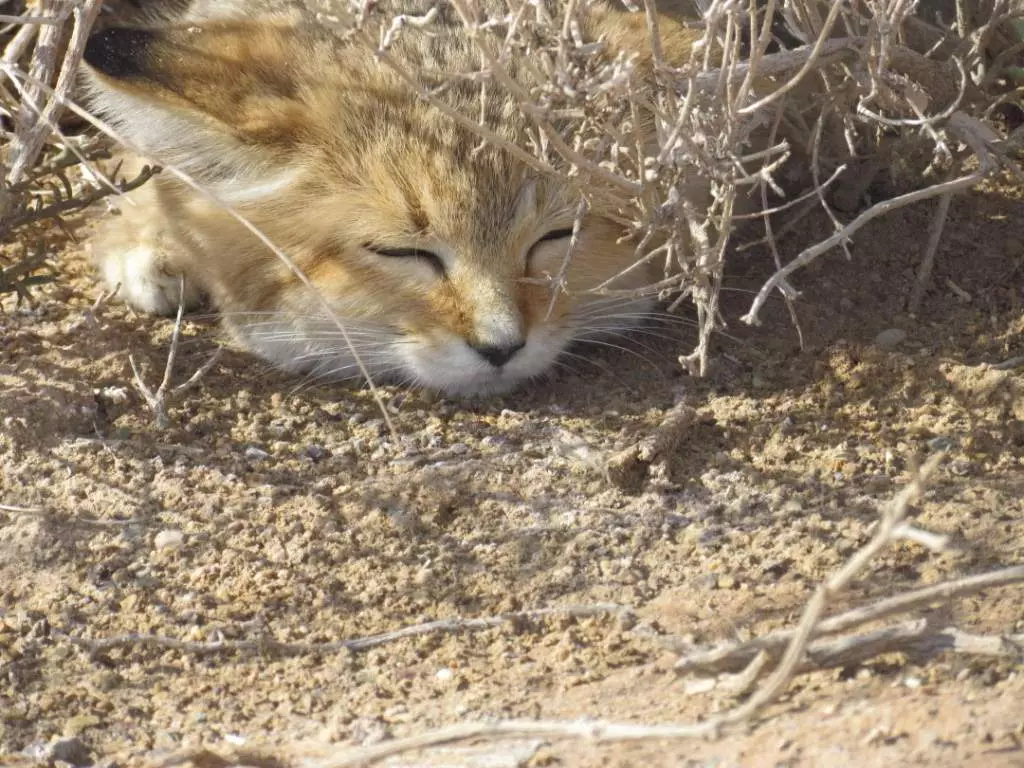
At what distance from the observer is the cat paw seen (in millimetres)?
3357

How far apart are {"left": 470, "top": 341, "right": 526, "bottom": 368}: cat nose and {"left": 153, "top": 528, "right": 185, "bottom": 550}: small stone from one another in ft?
2.60

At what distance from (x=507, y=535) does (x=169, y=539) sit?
693mm

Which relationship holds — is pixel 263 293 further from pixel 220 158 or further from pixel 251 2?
pixel 251 2

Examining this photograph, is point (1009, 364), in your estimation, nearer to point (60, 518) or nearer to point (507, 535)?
point (507, 535)

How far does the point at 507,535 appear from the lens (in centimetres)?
251

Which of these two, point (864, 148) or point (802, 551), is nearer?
point (802, 551)

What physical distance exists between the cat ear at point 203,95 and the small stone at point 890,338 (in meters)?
1.55

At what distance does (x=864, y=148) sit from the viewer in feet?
11.9

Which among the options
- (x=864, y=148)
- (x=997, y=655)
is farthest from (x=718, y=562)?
(x=864, y=148)

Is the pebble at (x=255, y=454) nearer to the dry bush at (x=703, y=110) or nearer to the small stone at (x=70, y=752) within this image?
the dry bush at (x=703, y=110)

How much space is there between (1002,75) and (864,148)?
43cm

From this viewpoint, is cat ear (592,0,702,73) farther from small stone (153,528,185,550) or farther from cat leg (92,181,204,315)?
small stone (153,528,185,550)

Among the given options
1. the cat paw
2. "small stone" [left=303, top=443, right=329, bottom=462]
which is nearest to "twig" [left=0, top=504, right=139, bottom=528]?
"small stone" [left=303, top=443, right=329, bottom=462]

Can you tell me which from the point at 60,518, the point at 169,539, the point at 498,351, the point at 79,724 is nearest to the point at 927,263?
the point at 498,351
